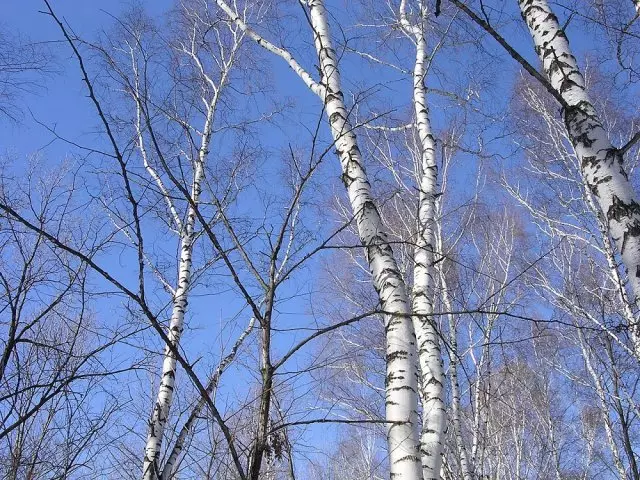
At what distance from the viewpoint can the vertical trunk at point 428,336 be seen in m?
3.81

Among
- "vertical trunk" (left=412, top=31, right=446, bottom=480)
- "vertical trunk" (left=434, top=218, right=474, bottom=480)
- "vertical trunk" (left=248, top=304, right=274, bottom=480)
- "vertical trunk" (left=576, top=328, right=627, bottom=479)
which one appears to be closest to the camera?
"vertical trunk" (left=248, top=304, right=274, bottom=480)

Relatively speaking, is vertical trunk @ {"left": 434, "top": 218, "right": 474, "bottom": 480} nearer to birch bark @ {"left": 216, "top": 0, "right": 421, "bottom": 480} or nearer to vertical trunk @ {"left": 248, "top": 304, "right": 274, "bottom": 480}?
birch bark @ {"left": 216, "top": 0, "right": 421, "bottom": 480}

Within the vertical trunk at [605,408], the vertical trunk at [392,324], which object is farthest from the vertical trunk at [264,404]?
the vertical trunk at [605,408]

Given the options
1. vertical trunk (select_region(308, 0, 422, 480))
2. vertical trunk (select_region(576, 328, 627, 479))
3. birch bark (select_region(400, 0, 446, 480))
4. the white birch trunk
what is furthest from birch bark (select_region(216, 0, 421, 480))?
vertical trunk (select_region(576, 328, 627, 479))

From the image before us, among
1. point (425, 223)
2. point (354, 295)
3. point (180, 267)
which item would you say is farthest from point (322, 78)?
point (354, 295)

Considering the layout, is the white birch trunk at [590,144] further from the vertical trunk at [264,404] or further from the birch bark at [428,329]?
the vertical trunk at [264,404]

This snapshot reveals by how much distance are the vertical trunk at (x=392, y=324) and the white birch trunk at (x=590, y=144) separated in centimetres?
99

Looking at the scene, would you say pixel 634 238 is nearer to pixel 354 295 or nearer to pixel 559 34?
pixel 559 34

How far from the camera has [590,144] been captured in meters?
2.58

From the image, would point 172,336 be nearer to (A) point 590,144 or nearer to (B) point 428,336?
(B) point 428,336

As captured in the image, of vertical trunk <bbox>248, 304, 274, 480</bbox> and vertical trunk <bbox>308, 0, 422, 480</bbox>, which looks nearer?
vertical trunk <bbox>248, 304, 274, 480</bbox>

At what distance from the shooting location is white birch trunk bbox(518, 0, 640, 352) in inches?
92.1

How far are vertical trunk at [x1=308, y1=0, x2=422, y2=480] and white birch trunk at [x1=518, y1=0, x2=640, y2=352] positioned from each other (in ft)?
3.26

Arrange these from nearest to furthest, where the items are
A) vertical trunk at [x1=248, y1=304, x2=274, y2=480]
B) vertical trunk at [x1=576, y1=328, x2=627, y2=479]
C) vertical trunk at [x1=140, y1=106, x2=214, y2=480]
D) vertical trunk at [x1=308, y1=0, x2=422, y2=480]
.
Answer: vertical trunk at [x1=248, y1=304, x2=274, y2=480]
vertical trunk at [x1=308, y1=0, x2=422, y2=480]
vertical trunk at [x1=140, y1=106, x2=214, y2=480]
vertical trunk at [x1=576, y1=328, x2=627, y2=479]
